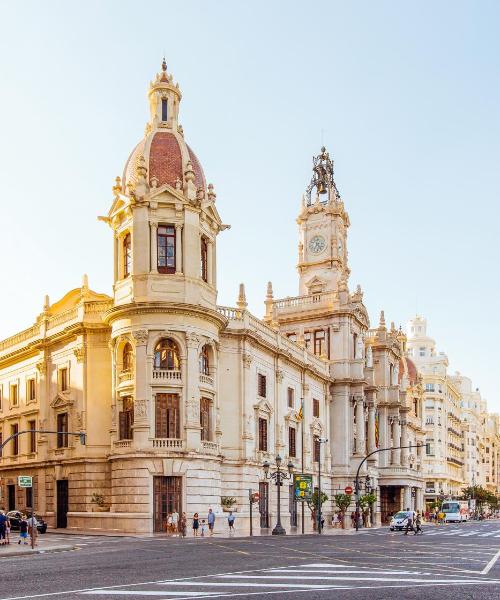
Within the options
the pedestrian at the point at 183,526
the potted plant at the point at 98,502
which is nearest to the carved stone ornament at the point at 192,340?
the pedestrian at the point at 183,526

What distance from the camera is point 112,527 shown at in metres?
50.1

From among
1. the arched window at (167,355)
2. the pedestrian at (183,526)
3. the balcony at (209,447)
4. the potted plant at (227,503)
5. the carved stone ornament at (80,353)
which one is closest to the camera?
the pedestrian at (183,526)

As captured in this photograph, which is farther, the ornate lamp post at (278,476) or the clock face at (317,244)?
the clock face at (317,244)

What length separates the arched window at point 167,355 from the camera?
167 feet

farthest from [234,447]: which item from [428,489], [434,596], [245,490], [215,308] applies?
[428,489]

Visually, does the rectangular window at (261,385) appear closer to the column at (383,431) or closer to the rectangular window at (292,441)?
the rectangular window at (292,441)

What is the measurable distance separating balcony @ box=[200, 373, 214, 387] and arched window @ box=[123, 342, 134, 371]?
4.25 meters

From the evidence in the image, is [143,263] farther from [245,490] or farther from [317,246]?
[317,246]

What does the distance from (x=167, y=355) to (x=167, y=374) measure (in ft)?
4.05

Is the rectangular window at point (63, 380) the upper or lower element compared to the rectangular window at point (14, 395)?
upper

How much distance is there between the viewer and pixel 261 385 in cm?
→ 6181

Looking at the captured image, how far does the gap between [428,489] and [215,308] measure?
86.7 metres

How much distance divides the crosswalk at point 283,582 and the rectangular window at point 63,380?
33.8m

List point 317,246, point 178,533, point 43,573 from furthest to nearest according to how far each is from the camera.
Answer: point 317,246 < point 178,533 < point 43,573
